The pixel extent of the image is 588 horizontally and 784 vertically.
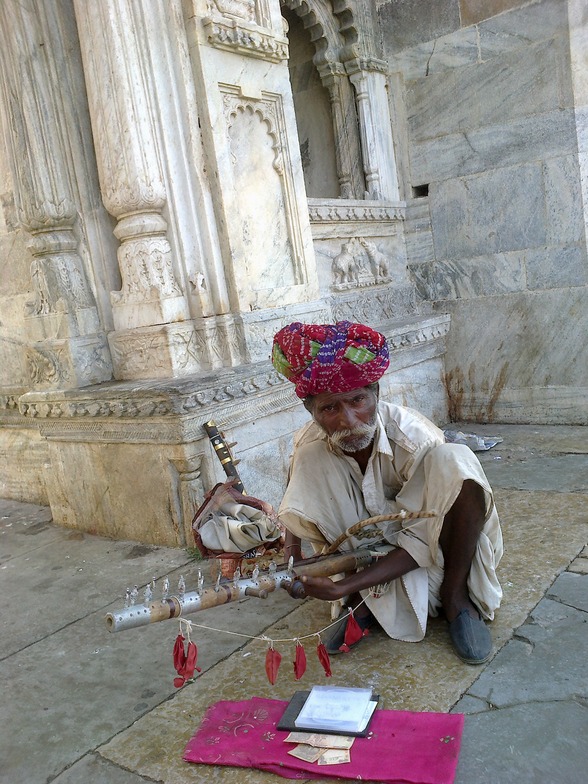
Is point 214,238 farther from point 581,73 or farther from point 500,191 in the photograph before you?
point 581,73

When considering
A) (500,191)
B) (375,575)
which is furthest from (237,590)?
(500,191)

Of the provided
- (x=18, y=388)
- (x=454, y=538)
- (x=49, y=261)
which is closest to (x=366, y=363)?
(x=454, y=538)

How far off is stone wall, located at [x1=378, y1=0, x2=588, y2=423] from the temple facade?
0.02 metres

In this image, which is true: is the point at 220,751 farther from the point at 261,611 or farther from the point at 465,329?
the point at 465,329

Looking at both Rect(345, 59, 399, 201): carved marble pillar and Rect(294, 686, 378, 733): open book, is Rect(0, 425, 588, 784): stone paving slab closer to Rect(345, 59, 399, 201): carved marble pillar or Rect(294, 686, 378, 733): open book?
Rect(294, 686, 378, 733): open book

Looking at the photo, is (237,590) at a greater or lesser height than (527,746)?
greater

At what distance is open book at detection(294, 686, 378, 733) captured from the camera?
6.15 ft

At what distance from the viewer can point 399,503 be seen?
A: 2.35 m

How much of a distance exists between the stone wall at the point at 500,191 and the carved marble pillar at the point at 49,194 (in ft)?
9.76

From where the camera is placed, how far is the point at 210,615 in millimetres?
2783

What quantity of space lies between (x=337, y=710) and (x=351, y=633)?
348mm

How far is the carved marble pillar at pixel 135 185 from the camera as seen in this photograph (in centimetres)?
355

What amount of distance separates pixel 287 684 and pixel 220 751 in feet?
1.18

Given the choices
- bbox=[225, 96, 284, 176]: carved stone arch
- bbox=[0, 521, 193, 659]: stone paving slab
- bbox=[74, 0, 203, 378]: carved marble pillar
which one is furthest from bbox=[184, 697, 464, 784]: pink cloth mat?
bbox=[225, 96, 284, 176]: carved stone arch
